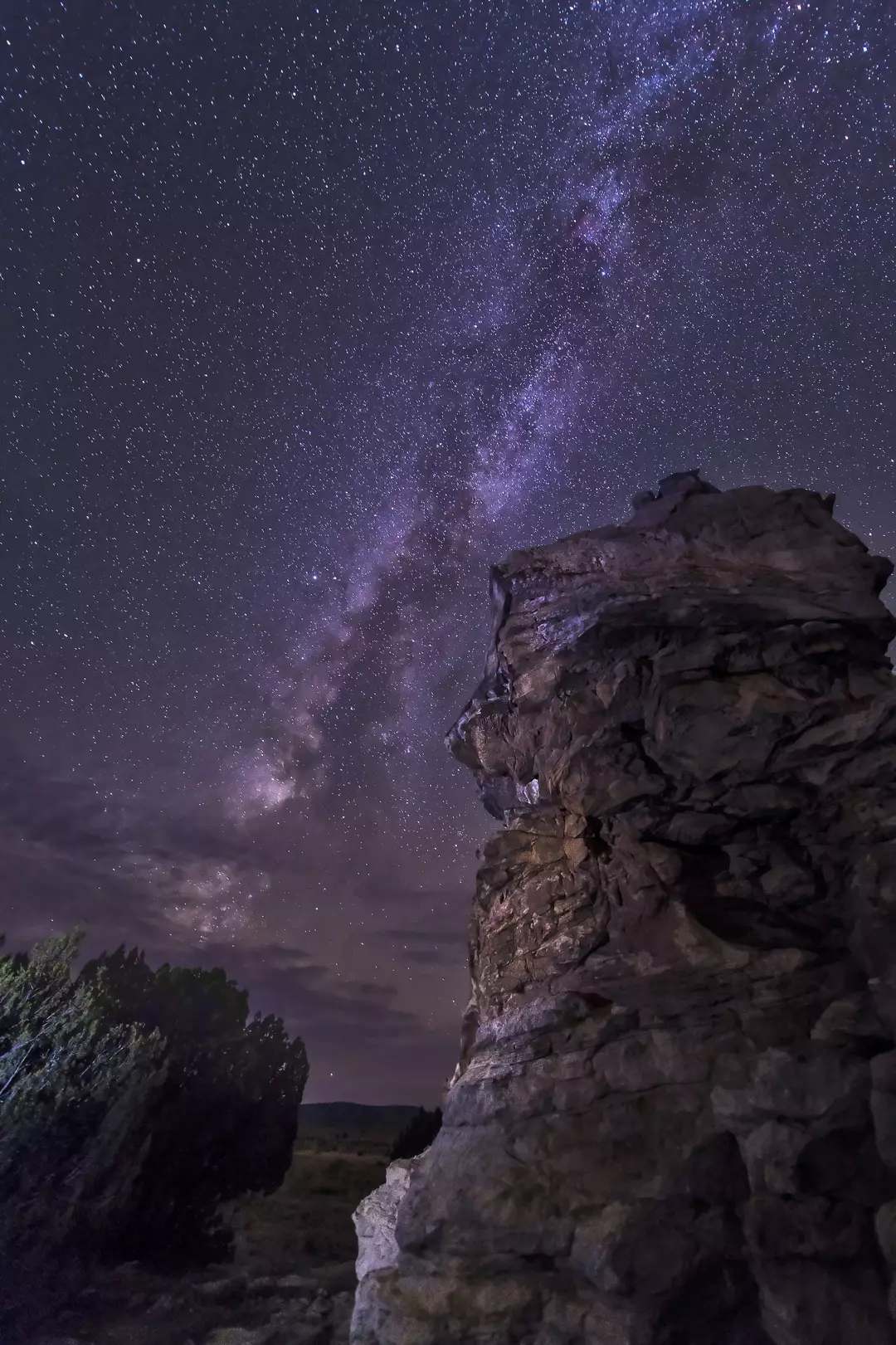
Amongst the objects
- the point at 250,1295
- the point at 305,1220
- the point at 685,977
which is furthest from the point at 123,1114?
the point at 685,977

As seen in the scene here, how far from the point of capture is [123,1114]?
2802 cm

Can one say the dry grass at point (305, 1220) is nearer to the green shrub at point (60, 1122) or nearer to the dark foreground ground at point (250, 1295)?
the dark foreground ground at point (250, 1295)

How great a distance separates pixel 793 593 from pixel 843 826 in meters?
4.09

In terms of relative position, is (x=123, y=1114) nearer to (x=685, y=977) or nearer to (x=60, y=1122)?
(x=60, y=1122)

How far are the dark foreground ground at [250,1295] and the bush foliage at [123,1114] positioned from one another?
5.60ft

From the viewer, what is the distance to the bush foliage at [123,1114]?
81.4 feet

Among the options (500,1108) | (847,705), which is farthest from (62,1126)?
(847,705)

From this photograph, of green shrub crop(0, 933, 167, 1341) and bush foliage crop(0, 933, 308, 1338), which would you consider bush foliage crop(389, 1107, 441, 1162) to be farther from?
green shrub crop(0, 933, 167, 1341)

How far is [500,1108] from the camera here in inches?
511

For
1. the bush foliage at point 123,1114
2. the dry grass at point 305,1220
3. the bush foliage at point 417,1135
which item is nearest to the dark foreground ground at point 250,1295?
the dry grass at point 305,1220

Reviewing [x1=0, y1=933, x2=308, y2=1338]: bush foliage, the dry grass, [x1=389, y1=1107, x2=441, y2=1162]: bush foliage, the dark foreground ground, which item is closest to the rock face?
the dark foreground ground

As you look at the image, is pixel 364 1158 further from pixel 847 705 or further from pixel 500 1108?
pixel 847 705

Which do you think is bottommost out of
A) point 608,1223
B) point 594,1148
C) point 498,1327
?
point 498,1327

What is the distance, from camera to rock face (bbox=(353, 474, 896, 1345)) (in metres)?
10.9
